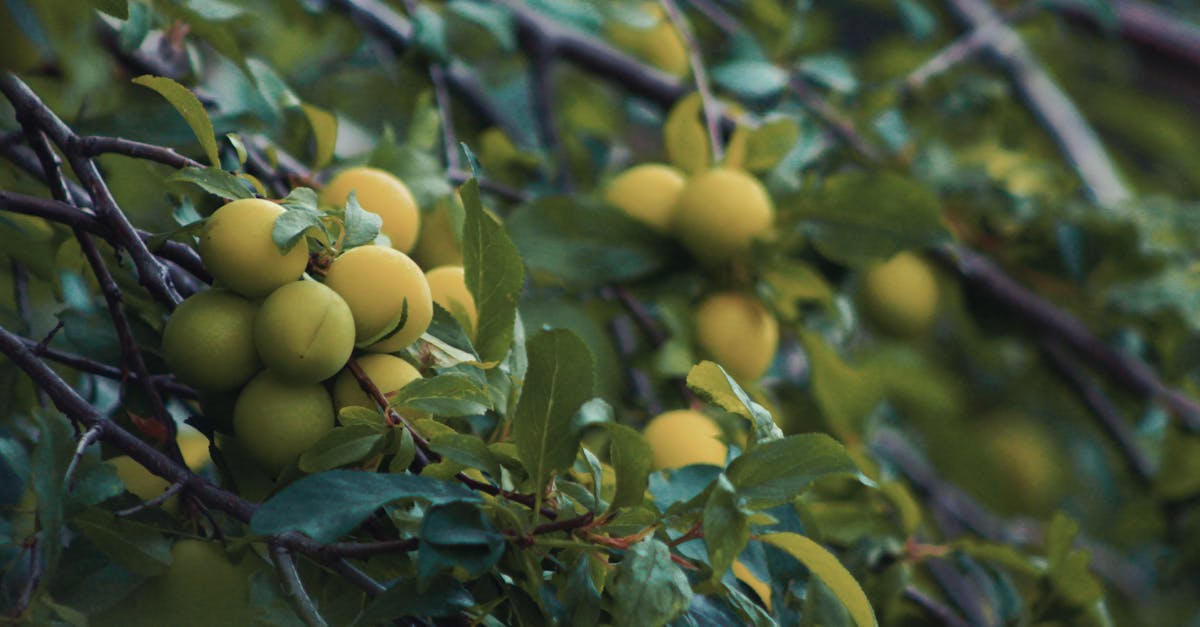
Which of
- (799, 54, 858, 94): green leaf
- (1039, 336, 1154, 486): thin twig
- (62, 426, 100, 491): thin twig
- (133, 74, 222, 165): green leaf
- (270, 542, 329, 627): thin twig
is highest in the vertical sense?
(133, 74, 222, 165): green leaf

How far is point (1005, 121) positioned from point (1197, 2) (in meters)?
1.10

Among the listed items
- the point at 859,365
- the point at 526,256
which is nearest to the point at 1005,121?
the point at 859,365

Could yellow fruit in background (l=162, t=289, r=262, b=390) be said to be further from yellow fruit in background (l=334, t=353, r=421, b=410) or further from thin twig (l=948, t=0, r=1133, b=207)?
thin twig (l=948, t=0, r=1133, b=207)

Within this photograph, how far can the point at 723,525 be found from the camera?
0.42 metres

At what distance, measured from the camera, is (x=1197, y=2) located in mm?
2119

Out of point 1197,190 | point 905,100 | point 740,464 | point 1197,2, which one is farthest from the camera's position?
point 1197,2

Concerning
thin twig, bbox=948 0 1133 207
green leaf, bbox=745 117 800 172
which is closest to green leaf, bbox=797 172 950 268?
green leaf, bbox=745 117 800 172

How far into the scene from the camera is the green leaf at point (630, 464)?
44 centimetres

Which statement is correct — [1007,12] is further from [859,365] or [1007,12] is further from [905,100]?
[859,365]

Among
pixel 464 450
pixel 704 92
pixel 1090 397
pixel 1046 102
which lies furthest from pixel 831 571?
pixel 1046 102

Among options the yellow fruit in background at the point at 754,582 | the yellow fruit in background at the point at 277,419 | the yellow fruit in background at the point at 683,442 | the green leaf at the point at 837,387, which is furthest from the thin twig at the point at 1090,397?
the yellow fruit in background at the point at 277,419

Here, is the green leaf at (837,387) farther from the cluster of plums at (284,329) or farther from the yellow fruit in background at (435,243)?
the cluster of plums at (284,329)

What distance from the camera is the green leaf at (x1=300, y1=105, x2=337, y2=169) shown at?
648 mm

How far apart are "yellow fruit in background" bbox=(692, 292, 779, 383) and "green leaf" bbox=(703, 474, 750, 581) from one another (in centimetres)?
38
